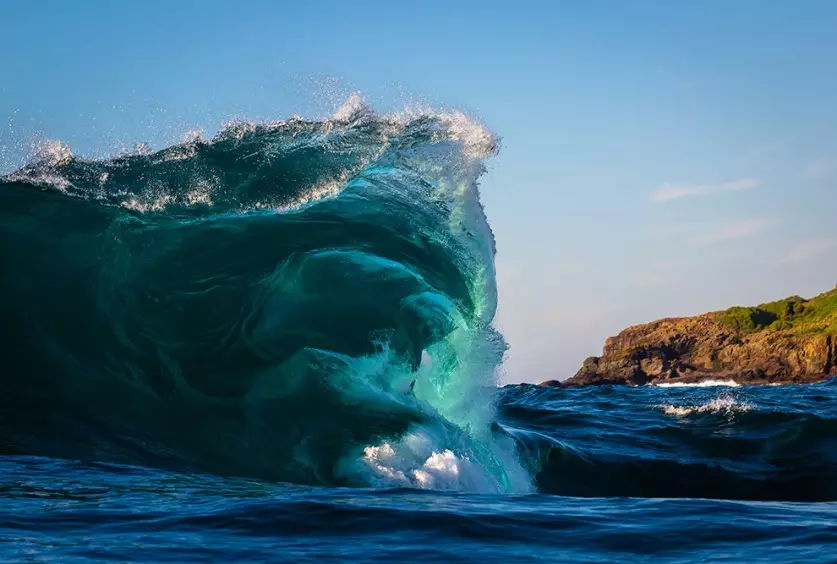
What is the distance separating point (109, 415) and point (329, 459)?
224 centimetres

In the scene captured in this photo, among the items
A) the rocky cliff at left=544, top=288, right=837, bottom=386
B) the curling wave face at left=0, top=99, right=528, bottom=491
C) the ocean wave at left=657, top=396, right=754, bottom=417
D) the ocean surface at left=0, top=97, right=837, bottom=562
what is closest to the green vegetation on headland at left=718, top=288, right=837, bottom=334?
the rocky cliff at left=544, top=288, right=837, bottom=386

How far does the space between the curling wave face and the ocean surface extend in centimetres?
3

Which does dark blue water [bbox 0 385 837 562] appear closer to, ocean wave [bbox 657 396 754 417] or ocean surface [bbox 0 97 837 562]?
ocean surface [bbox 0 97 837 562]

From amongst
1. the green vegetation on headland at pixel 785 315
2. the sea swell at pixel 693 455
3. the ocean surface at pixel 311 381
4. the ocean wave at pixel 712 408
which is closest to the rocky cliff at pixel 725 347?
the green vegetation on headland at pixel 785 315

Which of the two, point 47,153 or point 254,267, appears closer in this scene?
point 254,267

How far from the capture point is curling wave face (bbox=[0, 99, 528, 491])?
7.48m

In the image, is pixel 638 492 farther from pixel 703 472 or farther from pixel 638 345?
pixel 638 345

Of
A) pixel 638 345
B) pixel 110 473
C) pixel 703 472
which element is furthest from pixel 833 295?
pixel 110 473

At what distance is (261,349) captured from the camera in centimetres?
851

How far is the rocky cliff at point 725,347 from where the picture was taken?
72000mm

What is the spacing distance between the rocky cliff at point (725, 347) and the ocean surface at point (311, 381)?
205ft

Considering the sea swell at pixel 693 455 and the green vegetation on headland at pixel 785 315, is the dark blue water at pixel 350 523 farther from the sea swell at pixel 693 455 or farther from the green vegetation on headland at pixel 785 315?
the green vegetation on headland at pixel 785 315

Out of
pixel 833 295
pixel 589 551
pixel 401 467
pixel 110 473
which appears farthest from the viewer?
pixel 833 295

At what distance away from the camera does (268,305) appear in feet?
29.1
